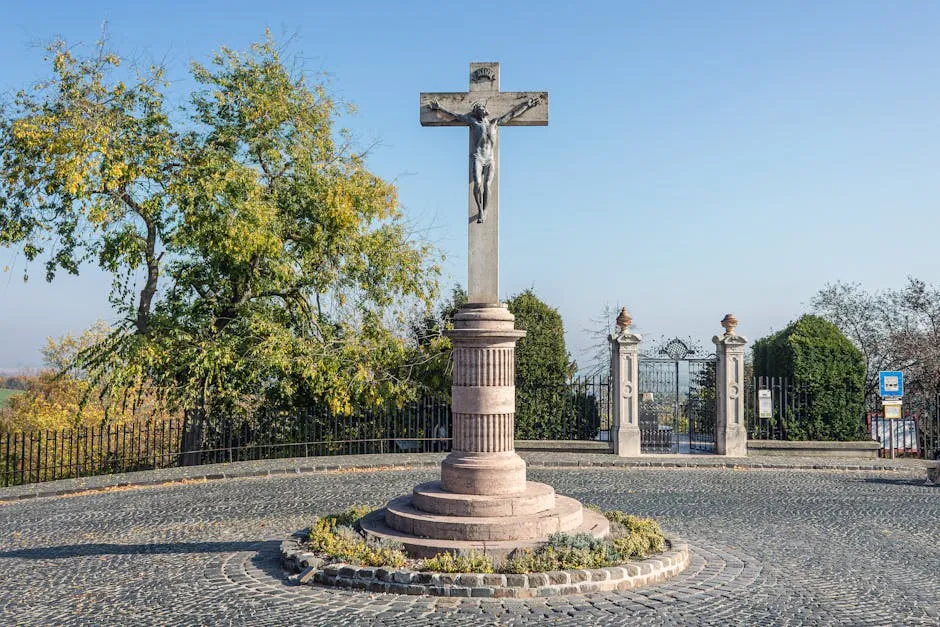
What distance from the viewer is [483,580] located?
636cm

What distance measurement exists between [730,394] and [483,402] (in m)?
11.3

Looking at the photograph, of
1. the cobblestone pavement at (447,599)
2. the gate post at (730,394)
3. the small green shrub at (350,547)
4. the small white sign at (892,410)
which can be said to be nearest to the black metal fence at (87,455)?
the cobblestone pavement at (447,599)

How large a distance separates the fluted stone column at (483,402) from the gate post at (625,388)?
9.74 metres

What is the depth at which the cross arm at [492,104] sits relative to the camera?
8305 millimetres

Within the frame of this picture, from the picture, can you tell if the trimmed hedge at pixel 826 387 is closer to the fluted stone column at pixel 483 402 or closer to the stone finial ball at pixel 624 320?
the stone finial ball at pixel 624 320

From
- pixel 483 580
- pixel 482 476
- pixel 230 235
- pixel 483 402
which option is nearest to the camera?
pixel 483 580

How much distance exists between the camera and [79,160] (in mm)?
14352

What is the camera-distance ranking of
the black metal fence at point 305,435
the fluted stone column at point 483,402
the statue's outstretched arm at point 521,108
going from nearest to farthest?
the fluted stone column at point 483,402 → the statue's outstretched arm at point 521,108 → the black metal fence at point 305,435

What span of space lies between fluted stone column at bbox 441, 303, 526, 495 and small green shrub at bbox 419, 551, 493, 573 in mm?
994

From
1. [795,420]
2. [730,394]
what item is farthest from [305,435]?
[795,420]

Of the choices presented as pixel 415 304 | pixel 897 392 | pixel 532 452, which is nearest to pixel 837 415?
pixel 897 392

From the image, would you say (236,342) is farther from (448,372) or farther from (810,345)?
(810,345)

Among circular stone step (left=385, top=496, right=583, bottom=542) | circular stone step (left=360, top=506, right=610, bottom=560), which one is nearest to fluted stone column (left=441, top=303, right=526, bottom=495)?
circular stone step (left=385, top=496, right=583, bottom=542)

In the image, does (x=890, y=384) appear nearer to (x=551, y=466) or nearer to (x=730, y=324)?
(x=730, y=324)
